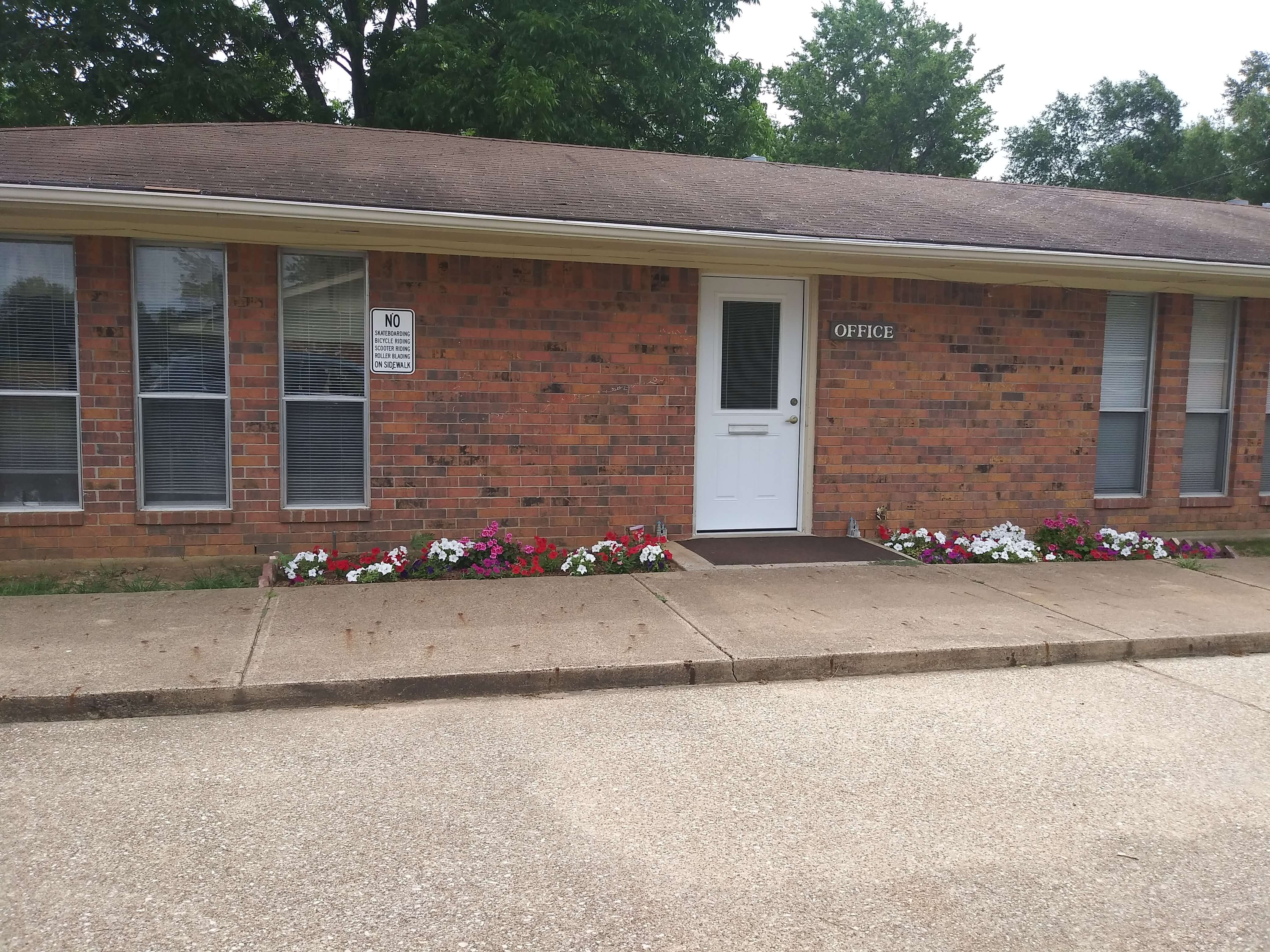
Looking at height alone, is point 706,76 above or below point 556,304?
above

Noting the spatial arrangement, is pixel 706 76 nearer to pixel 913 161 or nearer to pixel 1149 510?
pixel 1149 510

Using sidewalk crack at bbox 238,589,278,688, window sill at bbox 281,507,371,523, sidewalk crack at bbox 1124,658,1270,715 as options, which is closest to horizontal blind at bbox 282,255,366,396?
window sill at bbox 281,507,371,523

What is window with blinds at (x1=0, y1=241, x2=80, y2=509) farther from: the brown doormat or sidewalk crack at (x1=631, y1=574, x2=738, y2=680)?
the brown doormat

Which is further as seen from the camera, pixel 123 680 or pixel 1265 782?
pixel 123 680

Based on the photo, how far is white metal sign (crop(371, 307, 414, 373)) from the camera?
755cm

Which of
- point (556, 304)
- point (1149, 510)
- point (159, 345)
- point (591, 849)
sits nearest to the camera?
point (591, 849)

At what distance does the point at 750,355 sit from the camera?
8594mm

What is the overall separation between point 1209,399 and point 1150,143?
A: 36.6 meters

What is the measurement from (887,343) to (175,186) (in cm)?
583

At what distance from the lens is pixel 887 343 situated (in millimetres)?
8727

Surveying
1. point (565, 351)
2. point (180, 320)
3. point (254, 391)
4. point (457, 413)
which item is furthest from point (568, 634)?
point (180, 320)

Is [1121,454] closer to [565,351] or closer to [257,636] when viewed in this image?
[565,351]

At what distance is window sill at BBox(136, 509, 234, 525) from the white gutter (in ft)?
7.22

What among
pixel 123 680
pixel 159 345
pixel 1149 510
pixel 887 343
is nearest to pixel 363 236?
pixel 159 345
